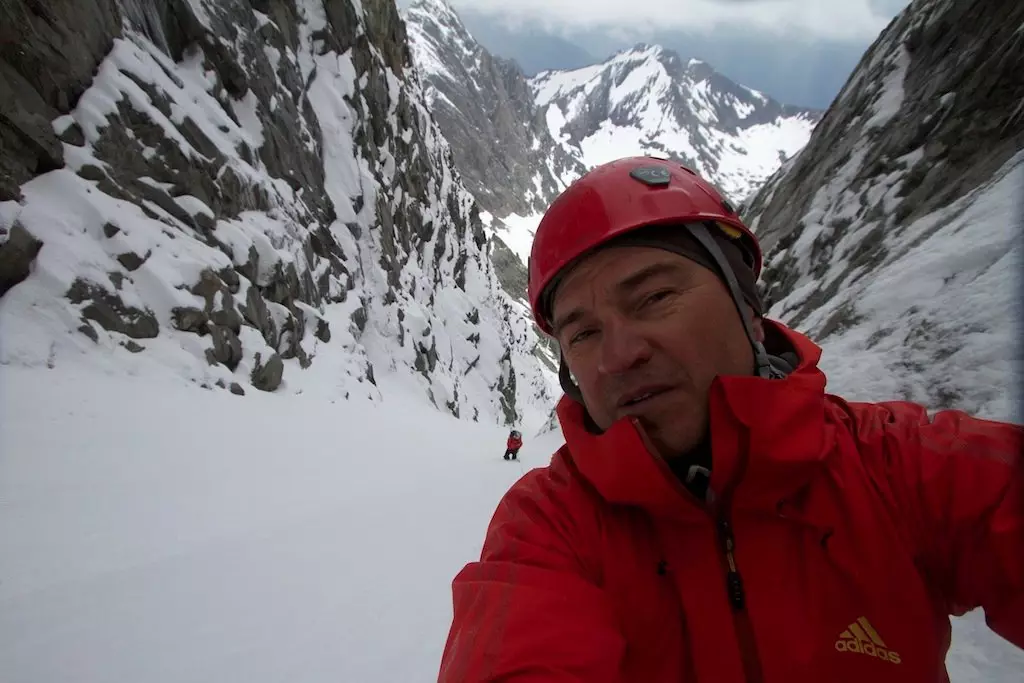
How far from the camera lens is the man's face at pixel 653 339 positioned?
1532mm

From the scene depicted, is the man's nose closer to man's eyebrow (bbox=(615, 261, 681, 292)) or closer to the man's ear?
man's eyebrow (bbox=(615, 261, 681, 292))

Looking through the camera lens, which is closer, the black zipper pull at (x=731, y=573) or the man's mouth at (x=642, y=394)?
the black zipper pull at (x=731, y=573)

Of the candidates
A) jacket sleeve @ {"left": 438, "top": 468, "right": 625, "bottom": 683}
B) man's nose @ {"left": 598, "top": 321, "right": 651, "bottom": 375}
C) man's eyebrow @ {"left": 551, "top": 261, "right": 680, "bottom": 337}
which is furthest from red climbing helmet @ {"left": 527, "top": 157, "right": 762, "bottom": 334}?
jacket sleeve @ {"left": 438, "top": 468, "right": 625, "bottom": 683}

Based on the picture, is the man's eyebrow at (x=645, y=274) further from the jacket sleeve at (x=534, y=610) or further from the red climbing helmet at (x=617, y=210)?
the jacket sleeve at (x=534, y=610)

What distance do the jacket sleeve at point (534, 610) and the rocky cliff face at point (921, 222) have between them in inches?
127

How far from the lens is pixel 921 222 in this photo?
6176mm

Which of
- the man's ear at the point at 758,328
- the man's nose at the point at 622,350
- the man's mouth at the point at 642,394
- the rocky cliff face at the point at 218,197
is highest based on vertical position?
the rocky cliff face at the point at 218,197

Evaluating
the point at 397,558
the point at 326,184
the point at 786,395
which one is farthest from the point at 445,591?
the point at 326,184

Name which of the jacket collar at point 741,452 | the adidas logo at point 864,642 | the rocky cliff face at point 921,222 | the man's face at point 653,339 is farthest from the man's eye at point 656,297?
the rocky cliff face at point 921,222

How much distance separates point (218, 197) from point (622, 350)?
18.6m

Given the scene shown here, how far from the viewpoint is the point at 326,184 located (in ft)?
87.5

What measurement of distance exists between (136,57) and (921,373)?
2020 cm

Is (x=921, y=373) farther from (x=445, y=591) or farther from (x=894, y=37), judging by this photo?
(x=894, y=37)

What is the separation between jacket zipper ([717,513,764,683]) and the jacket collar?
0.10 meters
